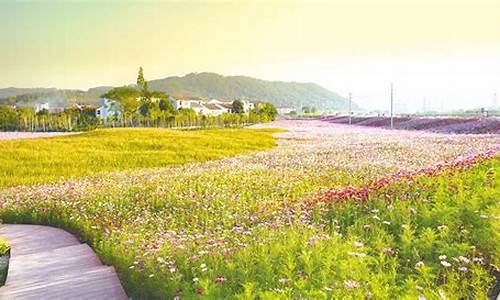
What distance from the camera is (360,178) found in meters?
13.9

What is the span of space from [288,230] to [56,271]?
3.53 meters

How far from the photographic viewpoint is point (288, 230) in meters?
6.68

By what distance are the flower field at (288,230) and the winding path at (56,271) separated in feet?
0.80

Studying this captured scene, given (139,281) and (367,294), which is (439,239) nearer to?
(367,294)

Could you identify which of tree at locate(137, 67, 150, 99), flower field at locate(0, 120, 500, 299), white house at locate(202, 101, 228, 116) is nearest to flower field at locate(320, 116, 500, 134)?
flower field at locate(0, 120, 500, 299)

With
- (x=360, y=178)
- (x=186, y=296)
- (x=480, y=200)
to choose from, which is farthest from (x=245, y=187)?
(x=186, y=296)

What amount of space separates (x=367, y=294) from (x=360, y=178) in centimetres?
998

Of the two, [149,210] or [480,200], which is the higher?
[480,200]

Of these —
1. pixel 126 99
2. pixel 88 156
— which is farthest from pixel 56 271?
pixel 126 99

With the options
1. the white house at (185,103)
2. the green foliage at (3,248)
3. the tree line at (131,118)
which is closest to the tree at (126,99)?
the tree line at (131,118)

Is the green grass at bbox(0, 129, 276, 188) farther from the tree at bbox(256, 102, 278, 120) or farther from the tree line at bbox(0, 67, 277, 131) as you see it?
the tree at bbox(256, 102, 278, 120)

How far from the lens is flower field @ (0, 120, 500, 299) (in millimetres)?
4824

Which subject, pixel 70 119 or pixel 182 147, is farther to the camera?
pixel 70 119

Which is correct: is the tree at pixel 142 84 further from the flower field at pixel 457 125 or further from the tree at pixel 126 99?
the flower field at pixel 457 125
